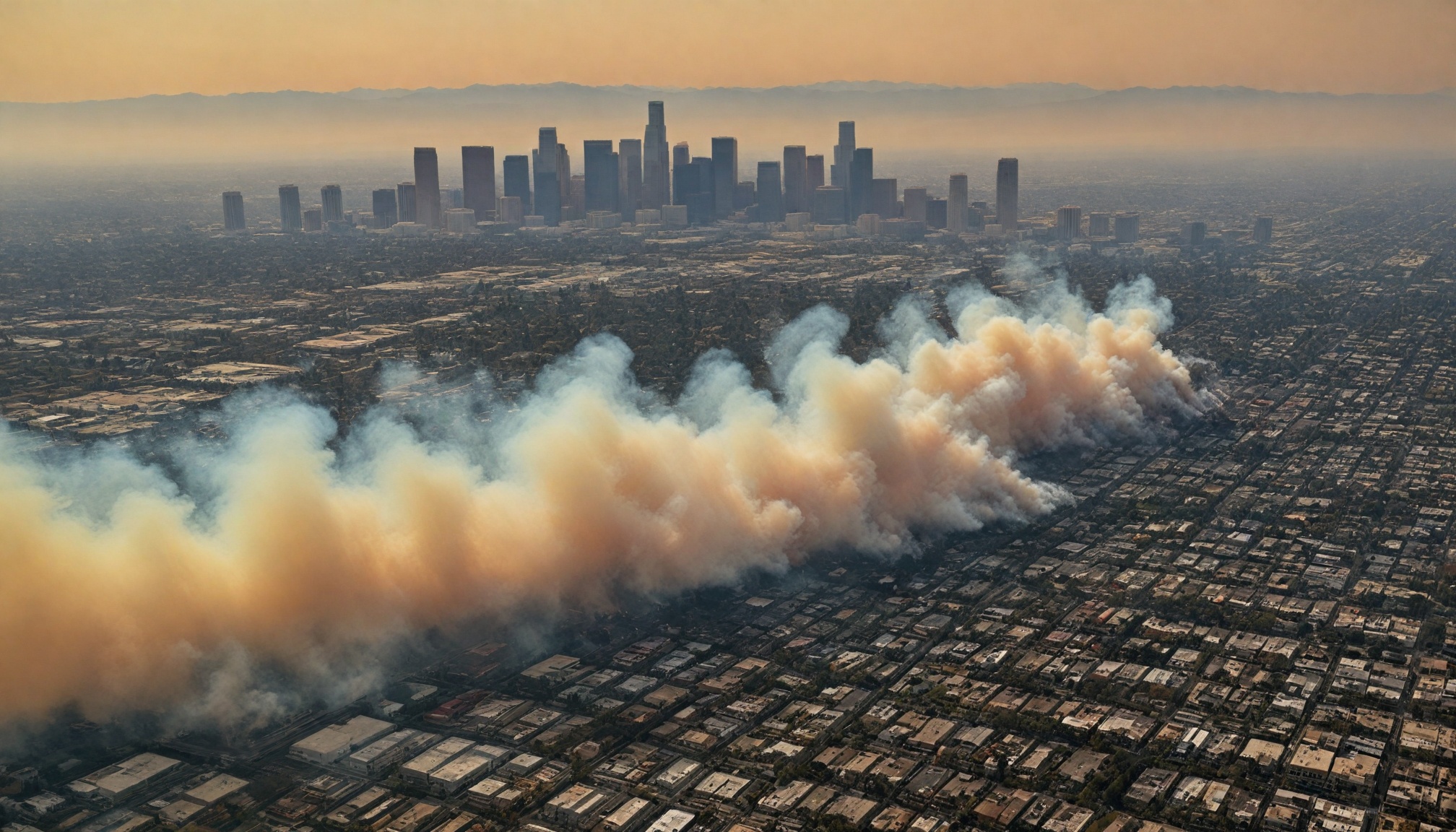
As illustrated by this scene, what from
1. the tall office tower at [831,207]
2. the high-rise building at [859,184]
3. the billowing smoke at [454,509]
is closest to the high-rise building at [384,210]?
the tall office tower at [831,207]

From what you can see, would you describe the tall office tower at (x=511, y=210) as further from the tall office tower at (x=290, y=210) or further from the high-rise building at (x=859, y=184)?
the high-rise building at (x=859, y=184)

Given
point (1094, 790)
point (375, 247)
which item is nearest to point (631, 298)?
point (375, 247)

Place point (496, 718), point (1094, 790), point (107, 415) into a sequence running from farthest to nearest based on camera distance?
point (107, 415), point (496, 718), point (1094, 790)

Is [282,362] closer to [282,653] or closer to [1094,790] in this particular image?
[282,653]

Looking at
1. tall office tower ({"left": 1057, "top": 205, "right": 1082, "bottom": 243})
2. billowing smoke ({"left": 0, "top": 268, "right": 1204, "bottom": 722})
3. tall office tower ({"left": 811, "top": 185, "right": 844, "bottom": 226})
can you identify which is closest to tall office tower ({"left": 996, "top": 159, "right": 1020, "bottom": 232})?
tall office tower ({"left": 1057, "top": 205, "right": 1082, "bottom": 243})

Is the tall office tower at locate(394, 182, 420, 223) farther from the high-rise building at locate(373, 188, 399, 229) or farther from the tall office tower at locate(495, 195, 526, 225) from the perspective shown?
the tall office tower at locate(495, 195, 526, 225)

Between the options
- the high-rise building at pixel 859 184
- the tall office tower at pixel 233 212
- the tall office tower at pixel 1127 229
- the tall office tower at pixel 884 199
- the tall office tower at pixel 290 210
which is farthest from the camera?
the high-rise building at pixel 859 184
